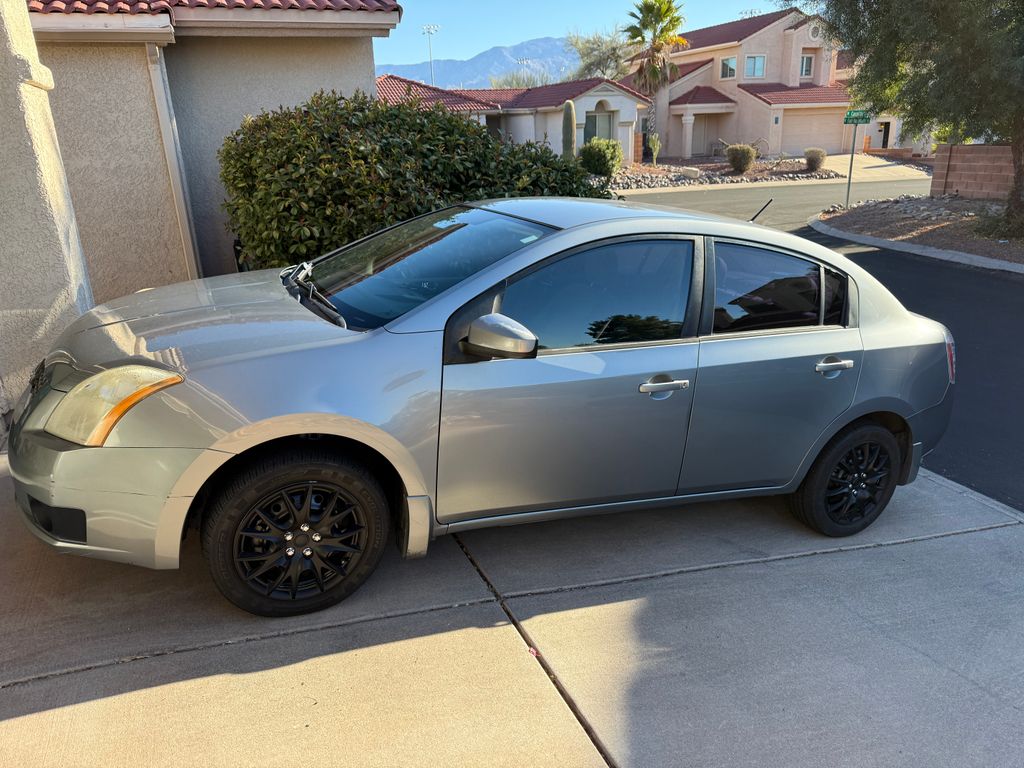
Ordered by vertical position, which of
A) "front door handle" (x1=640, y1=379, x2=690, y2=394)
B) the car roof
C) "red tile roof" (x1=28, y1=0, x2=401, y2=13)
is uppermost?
"red tile roof" (x1=28, y1=0, x2=401, y2=13)

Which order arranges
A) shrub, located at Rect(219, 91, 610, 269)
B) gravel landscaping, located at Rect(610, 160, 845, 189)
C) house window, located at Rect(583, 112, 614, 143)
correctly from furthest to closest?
house window, located at Rect(583, 112, 614, 143) < gravel landscaping, located at Rect(610, 160, 845, 189) < shrub, located at Rect(219, 91, 610, 269)

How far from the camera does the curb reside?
42.8ft

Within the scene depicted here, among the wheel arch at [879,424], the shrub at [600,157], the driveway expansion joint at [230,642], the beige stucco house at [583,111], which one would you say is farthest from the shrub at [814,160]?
the driveway expansion joint at [230,642]

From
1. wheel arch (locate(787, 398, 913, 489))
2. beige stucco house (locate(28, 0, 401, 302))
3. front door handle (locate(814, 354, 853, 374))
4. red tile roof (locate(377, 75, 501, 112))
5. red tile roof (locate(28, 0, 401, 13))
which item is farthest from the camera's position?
red tile roof (locate(377, 75, 501, 112))

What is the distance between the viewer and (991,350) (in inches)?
314

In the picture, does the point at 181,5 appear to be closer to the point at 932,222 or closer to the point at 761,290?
the point at 761,290

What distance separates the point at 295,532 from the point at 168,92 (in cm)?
691

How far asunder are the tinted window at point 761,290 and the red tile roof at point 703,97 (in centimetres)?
4457

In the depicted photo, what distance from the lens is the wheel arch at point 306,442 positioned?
2.91 metres

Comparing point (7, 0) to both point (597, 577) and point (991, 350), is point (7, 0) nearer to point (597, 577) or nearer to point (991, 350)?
point (597, 577)

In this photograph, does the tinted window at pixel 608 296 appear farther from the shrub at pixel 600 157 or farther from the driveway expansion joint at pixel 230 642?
the shrub at pixel 600 157

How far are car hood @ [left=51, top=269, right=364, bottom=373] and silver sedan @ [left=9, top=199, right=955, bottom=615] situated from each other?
16 mm

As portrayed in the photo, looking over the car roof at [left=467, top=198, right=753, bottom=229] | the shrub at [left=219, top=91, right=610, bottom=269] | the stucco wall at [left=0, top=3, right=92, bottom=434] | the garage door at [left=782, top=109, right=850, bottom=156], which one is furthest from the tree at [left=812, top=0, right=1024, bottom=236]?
the garage door at [left=782, top=109, right=850, bottom=156]

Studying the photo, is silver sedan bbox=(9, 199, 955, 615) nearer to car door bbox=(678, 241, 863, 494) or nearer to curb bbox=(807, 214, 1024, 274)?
car door bbox=(678, 241, 863, 494)
